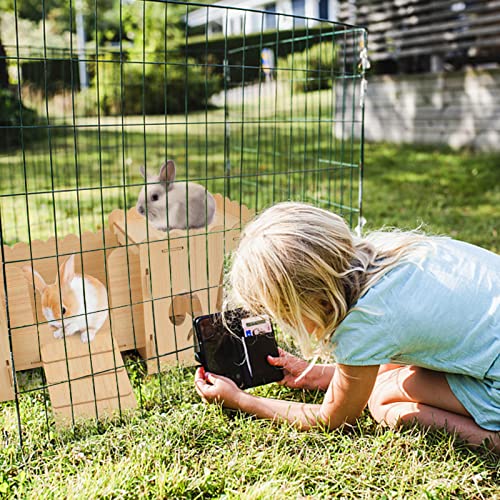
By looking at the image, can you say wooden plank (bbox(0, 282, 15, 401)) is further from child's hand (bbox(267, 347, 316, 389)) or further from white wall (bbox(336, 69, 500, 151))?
white wall (bbox(336, 69, 500, 151))

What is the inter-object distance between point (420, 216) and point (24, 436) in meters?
3.14

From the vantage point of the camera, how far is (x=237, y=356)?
2076mm

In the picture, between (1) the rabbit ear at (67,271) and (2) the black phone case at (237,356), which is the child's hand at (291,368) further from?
(1) the rabbit ear at (67,271)

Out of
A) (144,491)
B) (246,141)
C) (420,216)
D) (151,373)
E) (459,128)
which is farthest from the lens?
(246,141)

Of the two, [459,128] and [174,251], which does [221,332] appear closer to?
[174,251]

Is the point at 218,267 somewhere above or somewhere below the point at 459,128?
below

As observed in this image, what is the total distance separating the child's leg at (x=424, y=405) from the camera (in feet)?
5.74

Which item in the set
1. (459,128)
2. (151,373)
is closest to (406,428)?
(151,373)

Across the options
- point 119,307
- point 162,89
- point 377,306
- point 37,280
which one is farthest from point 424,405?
A: point 162,89

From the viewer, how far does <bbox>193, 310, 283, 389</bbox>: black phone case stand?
204 cm

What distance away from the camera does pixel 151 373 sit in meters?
2.28

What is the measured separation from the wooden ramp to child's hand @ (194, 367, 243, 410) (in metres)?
0.23

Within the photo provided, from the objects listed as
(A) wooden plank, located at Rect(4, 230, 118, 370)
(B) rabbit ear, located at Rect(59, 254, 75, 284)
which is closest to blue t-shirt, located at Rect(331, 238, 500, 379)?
(A) wooden plank, located at Rect(4, 230, 118, 370)

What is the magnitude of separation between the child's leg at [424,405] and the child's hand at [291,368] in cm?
25
